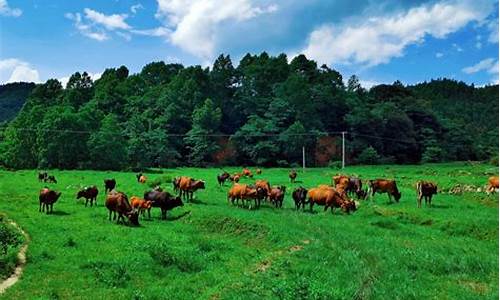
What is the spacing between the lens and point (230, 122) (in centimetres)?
11431

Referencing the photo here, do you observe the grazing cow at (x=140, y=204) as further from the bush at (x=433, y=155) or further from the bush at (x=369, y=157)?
the bush at (x=433, y=155)

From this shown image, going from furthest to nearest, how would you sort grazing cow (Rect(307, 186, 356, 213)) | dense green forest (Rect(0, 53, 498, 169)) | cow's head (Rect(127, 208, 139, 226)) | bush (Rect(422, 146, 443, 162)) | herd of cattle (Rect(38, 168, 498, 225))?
bush (Rect(422, 146, 443, 162)) < dense green forest (Rect(0, 53, 498, 169)) < grazing cow (Rect(307, 186, 356, 213)) < herd of cattle (Rect(38, 168, 498, 225)) < cow's head (Rect(127, 208, 139, 226))

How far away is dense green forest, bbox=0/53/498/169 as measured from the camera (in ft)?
287

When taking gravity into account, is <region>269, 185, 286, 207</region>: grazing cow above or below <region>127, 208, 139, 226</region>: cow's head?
above

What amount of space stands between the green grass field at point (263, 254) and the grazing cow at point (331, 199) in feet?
2.51

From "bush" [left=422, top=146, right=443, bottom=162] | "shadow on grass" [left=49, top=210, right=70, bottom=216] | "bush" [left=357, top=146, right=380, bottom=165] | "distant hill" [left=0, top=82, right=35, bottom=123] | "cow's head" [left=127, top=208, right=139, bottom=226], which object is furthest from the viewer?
"distant hill" [left=0, top=82, right=35, bottom=123]

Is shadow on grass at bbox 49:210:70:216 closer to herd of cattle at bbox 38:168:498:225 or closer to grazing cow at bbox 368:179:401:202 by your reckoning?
herd of cattle at bbox 38:168:498:225

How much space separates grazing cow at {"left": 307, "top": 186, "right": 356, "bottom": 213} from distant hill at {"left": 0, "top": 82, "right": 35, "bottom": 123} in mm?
114365

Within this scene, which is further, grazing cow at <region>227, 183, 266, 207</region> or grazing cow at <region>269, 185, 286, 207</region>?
grazing cow at <region>269, 185, 286, 207</region>

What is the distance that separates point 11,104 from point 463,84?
144035 mm

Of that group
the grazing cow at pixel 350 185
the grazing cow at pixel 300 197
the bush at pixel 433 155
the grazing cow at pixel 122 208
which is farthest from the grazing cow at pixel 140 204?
the bush at pixel 433 155

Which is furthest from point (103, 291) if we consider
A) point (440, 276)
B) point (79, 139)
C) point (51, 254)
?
point (79, 139)

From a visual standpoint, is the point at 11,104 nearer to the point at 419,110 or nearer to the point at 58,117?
the point at 58,117

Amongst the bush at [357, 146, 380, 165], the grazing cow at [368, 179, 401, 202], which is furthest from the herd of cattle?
the bush at [357, 146, 380, 165]
